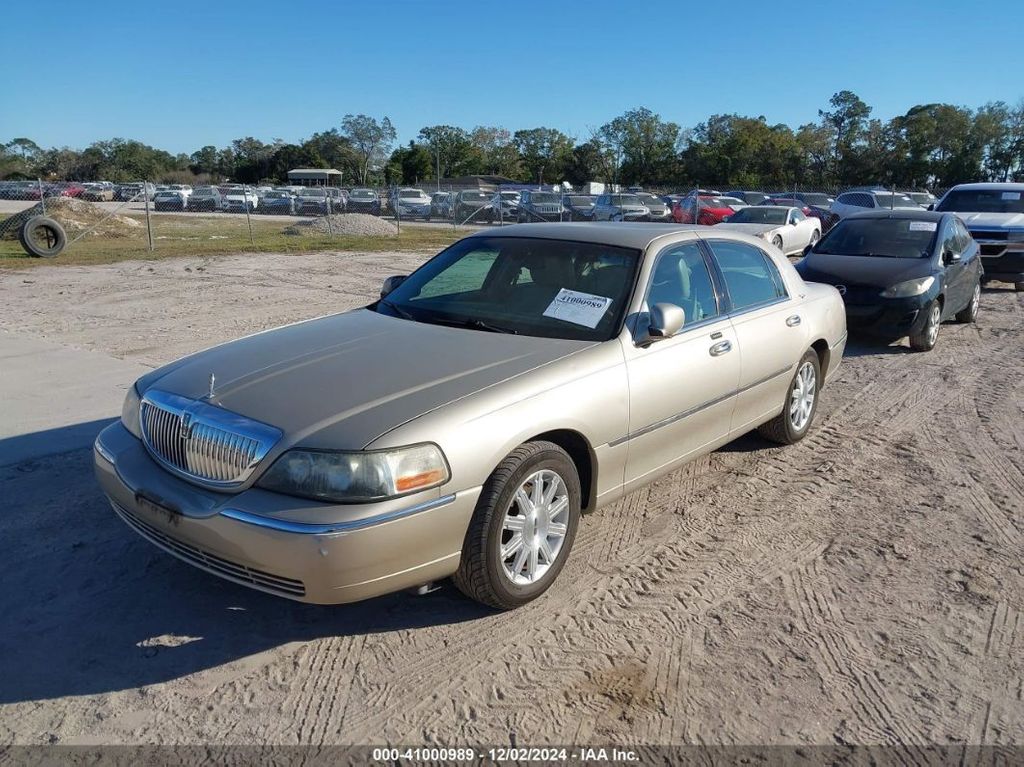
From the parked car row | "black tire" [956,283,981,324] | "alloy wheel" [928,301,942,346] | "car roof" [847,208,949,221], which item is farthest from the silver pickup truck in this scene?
the parked car row

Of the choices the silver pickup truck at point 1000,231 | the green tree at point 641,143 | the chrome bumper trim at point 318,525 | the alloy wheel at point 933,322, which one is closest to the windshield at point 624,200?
the silver pickup truck at point 1000,231

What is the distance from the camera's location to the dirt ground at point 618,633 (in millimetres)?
2803

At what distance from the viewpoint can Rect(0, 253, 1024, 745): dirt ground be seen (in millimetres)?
2803

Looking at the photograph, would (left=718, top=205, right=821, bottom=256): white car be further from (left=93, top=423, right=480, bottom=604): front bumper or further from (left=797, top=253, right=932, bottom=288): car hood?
(left=93, top=423, right=480, bottom=604): front bumper

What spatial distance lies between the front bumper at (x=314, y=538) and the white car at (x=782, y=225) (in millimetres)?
17560

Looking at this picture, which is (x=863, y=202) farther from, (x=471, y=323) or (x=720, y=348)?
(x=471, y=323)

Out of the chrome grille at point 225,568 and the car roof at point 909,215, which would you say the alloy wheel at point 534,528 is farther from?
the car roof at point 909,215

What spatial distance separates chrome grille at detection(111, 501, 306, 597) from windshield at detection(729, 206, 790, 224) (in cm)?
1935

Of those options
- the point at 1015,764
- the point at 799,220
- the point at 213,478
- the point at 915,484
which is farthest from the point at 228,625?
the point at 799,220

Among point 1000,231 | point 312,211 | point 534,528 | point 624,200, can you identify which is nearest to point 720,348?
point 534,528

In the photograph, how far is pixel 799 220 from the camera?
20.9m

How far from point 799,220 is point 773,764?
66.4 ft

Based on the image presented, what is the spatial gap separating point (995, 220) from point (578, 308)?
39.8ft

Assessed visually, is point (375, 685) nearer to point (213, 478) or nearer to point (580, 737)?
point (580, 737)
